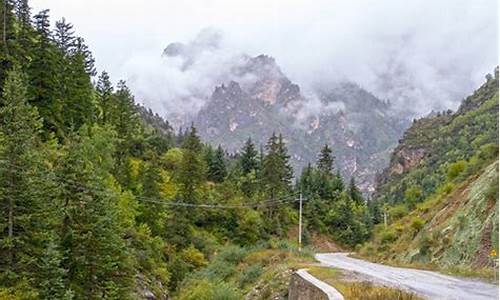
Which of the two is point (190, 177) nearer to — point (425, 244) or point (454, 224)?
point (425, 244)

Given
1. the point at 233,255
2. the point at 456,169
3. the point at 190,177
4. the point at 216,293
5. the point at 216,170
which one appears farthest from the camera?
the point at 216,170

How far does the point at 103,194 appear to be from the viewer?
31.3m

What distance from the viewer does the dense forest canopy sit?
26219mm

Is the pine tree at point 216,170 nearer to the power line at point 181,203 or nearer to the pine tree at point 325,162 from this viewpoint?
the power line at point 181,203

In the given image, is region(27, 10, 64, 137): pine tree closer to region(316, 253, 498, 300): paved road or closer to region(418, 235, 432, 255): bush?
region(418, 235, 432, 255): bush

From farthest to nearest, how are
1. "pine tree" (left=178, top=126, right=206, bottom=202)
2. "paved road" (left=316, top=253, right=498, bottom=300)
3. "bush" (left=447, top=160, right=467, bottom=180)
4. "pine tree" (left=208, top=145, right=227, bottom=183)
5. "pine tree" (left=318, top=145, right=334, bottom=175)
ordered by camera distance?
"pine tree" (left=318, top=145, right=334, bottom=175) → "pine tree" (left=208, top=145, right=227, bottom=183) → "pine tree" (left=178, top=126, right=206, bottom=202) → "bush" (left=447, top=160, right=467, bottom=180) → "paved road" (left=316, top=253, right=498, bottom=300)

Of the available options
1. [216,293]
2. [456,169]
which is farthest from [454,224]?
[456,169]

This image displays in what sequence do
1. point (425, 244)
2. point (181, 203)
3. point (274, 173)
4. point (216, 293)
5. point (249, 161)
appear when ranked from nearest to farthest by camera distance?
point (425, 244)
point (216, 293)
point (181, 203)
point (274, 173)
point (249, 161)

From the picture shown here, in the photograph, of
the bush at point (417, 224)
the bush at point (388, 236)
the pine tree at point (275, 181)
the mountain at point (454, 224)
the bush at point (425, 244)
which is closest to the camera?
the mountain at point (454, 224)

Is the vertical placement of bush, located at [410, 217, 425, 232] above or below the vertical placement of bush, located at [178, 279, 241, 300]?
above

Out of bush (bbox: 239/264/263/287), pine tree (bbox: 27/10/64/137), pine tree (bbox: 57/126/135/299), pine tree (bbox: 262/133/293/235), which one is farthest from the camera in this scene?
pine tree (bbox: 262/133/293/235)

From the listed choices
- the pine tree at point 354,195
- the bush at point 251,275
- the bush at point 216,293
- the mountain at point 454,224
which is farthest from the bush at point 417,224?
the pine tree at point 354,195

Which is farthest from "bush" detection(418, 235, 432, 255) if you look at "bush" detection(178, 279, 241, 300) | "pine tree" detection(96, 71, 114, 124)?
"pine tree" detection(96, 71, 114, 124)

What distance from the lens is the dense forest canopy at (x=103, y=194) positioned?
86.0ft
